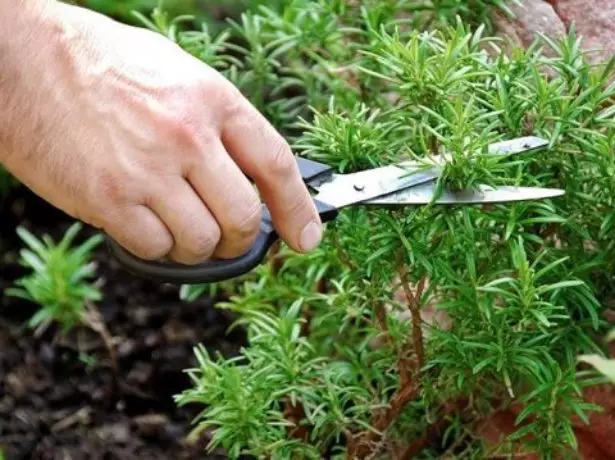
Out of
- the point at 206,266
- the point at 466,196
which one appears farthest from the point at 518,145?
the point at 206,266

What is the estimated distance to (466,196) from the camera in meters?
1.54

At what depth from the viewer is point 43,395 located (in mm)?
2475

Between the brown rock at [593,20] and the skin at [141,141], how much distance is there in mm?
705

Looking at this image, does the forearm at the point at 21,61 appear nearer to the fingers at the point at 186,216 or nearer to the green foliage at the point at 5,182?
the fingers at the point at 186,216

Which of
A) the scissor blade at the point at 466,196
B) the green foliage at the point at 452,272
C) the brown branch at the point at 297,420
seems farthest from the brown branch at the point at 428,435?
the scissor blade at the point at 466,196

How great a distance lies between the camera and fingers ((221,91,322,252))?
148cm

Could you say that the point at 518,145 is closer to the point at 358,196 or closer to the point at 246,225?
the point at 358,196

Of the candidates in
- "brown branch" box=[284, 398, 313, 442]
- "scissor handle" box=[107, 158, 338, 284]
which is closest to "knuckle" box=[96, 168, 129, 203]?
"scissor handle" box=[107, 158, 338, 284]

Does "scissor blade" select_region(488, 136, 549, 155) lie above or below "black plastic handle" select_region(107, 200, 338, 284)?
above

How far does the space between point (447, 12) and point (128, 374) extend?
3.36ft

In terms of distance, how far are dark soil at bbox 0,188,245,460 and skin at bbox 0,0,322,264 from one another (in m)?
0.90

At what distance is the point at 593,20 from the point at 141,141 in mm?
893

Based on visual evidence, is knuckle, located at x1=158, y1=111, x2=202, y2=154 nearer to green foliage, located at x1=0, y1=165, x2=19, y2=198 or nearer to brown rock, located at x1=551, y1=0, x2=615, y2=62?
brown rock, located at x1=551, y1=0, x2=615, y2=62

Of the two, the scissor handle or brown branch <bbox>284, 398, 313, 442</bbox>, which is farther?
brown branch <bbox>284, 398, 313, 442</bbox>
